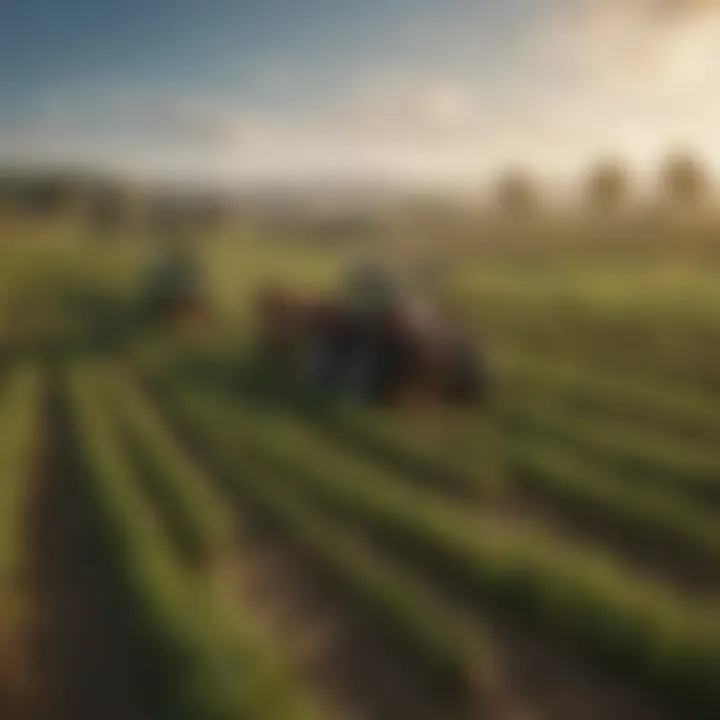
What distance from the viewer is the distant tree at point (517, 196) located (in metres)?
2.64

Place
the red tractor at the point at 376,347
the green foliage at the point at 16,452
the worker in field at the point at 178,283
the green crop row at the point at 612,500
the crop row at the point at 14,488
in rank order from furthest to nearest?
the worker in field at the point at 178,283
the red tractor at the point at 376,347
the green foliage at the point at 16,452
the green crop row at the point at 612,500
the crop row at the point at 14,488

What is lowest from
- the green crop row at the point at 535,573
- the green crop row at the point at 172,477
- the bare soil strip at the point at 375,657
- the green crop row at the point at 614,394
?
the bare soil strip at the point at 375,657

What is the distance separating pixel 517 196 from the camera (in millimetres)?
2656

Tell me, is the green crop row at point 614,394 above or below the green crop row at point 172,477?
above

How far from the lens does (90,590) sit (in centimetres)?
239

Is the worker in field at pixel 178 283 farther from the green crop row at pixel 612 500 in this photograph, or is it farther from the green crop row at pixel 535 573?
the green crop row at pixel 612 500

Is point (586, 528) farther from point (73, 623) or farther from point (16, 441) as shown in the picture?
point (16, 441)

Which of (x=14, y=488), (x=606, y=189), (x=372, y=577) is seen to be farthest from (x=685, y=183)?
(x=14, y=488)

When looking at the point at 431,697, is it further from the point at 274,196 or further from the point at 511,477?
the point at 274,196

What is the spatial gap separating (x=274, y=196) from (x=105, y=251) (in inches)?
25.9

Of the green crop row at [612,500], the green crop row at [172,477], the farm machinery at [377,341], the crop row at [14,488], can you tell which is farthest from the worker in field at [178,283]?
the green crop row at [612,500]

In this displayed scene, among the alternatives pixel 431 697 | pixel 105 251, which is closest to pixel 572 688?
pixel 431 697

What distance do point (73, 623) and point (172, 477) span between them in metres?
0.72

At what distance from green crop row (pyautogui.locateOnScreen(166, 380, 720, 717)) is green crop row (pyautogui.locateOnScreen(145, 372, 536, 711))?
59mm
